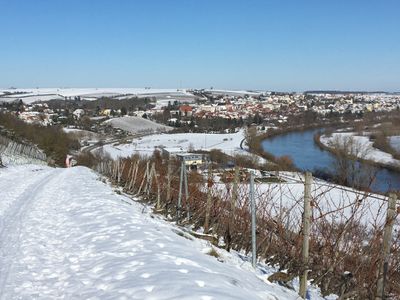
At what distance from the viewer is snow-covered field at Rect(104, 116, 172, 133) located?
155462 mm

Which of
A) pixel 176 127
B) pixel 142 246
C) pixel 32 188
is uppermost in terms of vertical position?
pixel 142 246

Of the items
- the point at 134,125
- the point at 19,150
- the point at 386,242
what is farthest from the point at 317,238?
the point at 134,125

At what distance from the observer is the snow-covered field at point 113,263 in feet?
15.4

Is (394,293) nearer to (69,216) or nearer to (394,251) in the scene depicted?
(394,251)

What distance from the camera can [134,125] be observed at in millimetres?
162375

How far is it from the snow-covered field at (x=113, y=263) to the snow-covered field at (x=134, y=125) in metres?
145

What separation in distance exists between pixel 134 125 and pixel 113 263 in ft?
520

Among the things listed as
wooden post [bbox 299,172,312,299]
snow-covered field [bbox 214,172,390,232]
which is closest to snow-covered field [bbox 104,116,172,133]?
snow-covered field [bbox 214,172,390,232]

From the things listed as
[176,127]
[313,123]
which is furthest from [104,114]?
[313,123]

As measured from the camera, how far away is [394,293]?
5.87m

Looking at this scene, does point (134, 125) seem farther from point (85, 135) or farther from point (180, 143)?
point (180, 143)

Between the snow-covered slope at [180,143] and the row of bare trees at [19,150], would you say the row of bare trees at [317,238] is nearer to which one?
the row of bare trees at [19,150]

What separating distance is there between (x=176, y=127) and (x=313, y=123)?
48798 mm

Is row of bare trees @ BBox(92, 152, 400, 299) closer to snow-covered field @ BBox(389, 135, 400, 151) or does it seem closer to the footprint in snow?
the footprint in snow
